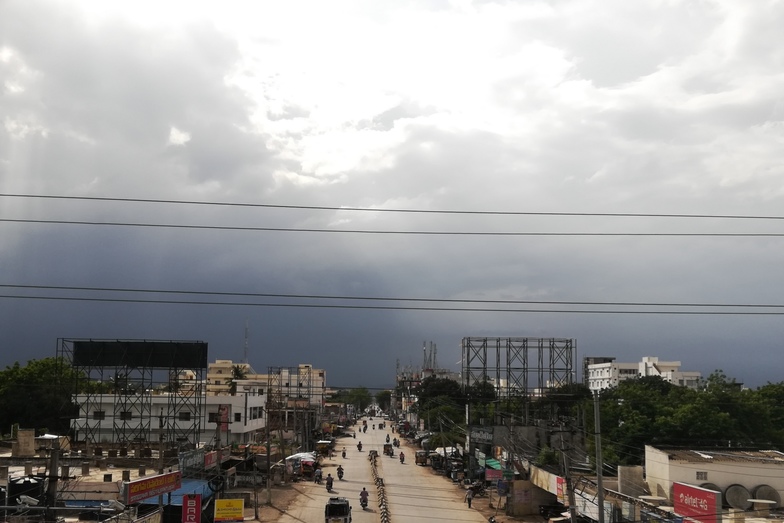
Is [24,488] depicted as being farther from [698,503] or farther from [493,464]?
[493,464]

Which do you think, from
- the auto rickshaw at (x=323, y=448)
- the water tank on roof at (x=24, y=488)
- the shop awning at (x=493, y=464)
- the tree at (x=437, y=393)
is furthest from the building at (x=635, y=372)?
the water tank on roof at (x=24, y=488)

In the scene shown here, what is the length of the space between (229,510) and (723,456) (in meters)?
26.5

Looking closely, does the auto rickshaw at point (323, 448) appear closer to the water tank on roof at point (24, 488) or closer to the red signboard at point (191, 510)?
the water tank on roof at point (24, 488)

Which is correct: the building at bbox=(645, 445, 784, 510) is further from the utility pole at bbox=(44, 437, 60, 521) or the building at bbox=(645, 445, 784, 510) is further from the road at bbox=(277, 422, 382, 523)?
the utility pole at bbox=(44, 437, 60, 521)

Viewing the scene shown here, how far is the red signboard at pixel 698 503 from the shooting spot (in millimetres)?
27031

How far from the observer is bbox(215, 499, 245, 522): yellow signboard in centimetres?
3597

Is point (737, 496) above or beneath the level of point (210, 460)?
beneath

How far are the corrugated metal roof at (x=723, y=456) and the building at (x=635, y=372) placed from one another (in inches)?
4792

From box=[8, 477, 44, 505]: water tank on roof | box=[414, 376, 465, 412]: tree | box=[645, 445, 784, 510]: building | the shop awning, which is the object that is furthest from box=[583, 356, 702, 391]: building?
box=[8, 477, 44, 505]: water tank on roof

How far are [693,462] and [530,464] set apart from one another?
37.5 ft

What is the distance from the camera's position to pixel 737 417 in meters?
62.8

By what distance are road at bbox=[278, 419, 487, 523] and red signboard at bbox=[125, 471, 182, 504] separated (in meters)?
13.5

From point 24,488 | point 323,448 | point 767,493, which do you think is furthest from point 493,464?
point 24,488

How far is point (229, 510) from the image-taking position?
36062mm
